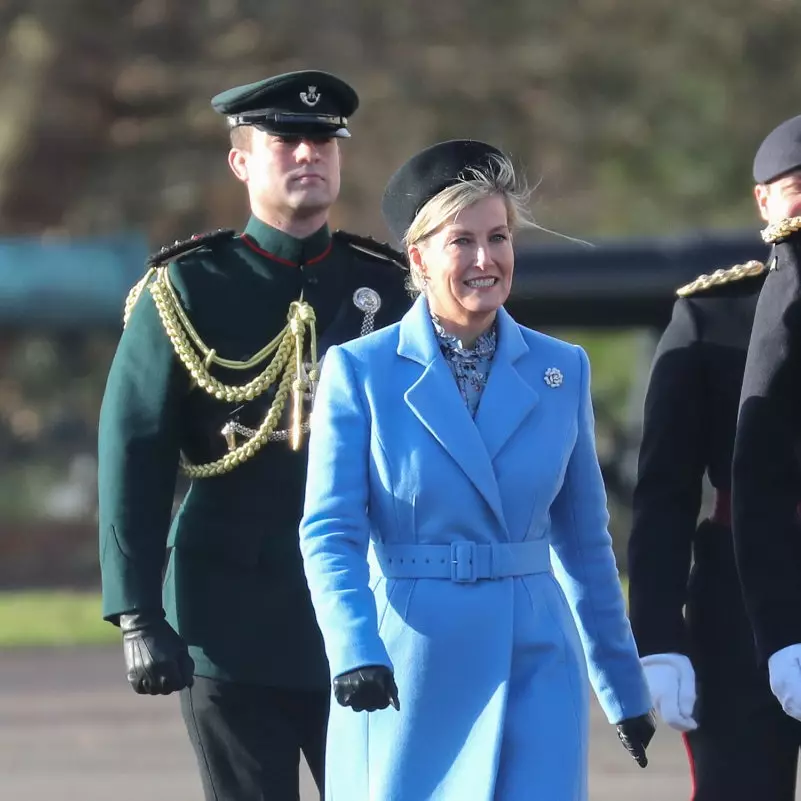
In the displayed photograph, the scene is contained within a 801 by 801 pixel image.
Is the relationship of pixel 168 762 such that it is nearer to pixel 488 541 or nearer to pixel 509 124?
pixel 488 541

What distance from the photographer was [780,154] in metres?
4.29

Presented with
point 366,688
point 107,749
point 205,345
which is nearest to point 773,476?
point 366,688

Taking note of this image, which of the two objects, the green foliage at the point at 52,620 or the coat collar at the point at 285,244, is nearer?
the coat collar at the point at 285,244

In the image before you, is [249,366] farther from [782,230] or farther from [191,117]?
[191,117]

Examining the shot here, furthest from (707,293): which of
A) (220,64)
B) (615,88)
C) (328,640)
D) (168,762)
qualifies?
(615,88)

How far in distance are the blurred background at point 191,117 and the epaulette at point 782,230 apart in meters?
12.3

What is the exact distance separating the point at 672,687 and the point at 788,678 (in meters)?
0.43

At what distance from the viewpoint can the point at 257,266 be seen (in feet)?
15.1

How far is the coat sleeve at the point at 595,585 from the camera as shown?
3867mm

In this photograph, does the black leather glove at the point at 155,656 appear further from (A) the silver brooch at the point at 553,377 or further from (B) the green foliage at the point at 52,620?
(B) the green foliage at the point at 52,620

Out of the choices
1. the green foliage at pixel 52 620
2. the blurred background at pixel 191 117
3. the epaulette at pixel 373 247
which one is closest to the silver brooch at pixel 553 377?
the epaulette at pixel 373 247

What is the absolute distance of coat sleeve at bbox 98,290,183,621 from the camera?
4324mm

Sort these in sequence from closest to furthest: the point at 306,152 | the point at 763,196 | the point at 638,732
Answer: the point at 638,732, the point at 763,196, the point at 306,152

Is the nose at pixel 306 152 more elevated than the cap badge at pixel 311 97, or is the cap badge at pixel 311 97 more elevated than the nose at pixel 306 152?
the cap badge at pixel 311 97
